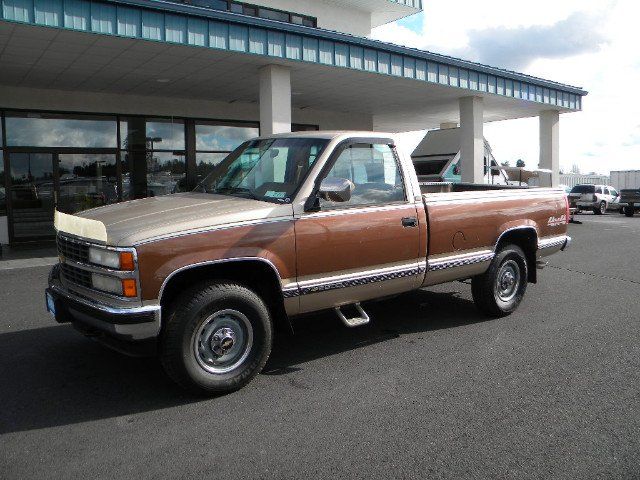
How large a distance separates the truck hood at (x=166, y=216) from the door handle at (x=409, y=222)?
1.25 m

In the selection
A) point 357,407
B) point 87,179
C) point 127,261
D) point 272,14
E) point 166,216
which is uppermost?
point 272,14

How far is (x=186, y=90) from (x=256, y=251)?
10380 mm

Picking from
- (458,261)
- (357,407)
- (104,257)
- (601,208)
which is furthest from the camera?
(601,208)

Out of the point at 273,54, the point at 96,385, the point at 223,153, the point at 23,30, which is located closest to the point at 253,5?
the point at 223,153

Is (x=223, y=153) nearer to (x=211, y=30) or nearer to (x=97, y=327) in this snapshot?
(x=211, y=30)

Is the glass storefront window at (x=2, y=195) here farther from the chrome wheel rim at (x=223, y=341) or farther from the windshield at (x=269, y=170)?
the chrome wheel rim at (x=223, y=341)

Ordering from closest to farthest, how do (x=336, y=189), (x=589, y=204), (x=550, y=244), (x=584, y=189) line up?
1. (x=336, y=189)
2. (x=550, y=244)
3. (x=589, y=204)
4. (x=584, y=189)

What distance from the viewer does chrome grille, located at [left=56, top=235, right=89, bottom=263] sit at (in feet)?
13.5

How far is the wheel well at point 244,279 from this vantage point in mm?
4109

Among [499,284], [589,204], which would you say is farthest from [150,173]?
[589,204]

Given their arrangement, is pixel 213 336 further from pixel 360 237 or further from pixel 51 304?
pixel 360 237

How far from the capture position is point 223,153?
16.0m

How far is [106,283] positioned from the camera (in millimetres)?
3900

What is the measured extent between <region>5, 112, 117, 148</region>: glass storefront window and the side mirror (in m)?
11.1
